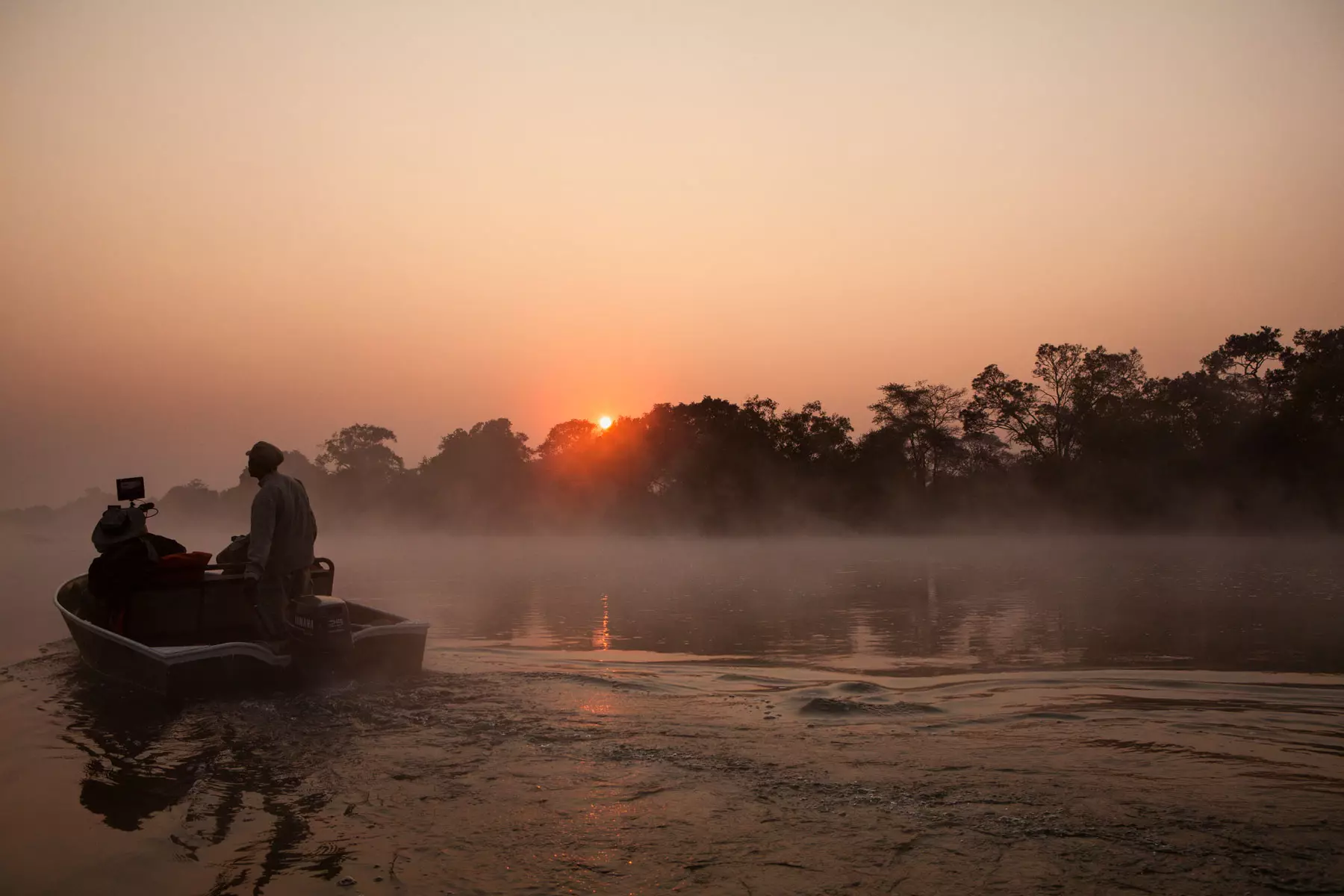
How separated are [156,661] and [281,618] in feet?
3.72

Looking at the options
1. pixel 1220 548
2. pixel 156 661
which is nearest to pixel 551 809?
pixel 156 661

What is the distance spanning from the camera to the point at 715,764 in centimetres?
633

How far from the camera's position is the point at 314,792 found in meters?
5.95

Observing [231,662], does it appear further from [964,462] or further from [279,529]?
[964,462]

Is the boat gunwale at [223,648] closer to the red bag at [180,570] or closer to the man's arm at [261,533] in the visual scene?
the man's arm at [261,533]

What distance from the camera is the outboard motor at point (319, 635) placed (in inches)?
355

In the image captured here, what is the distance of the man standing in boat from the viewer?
875cm

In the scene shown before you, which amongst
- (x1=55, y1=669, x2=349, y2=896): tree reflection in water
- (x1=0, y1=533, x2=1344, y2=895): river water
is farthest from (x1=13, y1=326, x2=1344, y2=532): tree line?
(x1=55, y1=669, x2=349, y2=896): tree reflection in water

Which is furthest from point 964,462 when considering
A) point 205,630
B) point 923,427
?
point 205,630

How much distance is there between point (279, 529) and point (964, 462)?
6158 centimetres

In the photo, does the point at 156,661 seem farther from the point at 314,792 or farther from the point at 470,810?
the point at 470,810

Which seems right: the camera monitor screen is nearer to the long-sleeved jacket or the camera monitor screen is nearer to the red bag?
the red bag

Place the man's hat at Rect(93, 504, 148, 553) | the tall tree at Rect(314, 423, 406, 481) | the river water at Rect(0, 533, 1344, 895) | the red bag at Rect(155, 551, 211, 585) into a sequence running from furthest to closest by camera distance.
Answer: the tall tree at Rect(314, 423, 406, 481) < the red bag at Rect(155, 551, 211, 585) < the man's hat at Rect(93, 504, 148, 553) < the river water at Rect(0, 533, 1344, 895)

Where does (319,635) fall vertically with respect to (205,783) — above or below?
above
